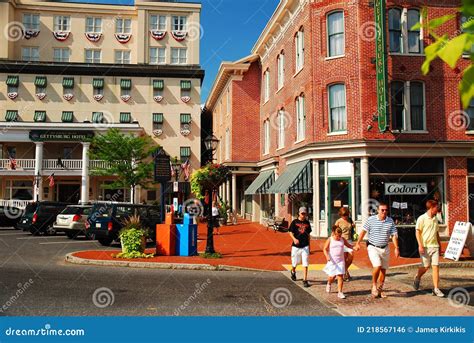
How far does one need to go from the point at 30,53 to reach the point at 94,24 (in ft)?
21.4

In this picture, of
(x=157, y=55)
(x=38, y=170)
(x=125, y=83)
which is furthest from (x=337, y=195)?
(x=157, y=55)

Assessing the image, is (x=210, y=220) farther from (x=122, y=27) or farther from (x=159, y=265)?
(x=122, y=27)

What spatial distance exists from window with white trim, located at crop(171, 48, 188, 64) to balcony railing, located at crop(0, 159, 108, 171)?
1256cm

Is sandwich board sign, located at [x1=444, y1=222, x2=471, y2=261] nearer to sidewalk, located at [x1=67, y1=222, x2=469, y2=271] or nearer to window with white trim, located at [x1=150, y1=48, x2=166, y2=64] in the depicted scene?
sidewalk, located at [x1=67, y1=222, x2=469, y2=271]

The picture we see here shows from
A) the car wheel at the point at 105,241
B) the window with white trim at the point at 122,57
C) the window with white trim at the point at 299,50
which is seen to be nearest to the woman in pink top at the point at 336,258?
the car wheel at the point at 105,241

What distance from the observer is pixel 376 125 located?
17.9m

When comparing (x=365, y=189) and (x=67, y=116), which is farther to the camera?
(x=67, y=116)

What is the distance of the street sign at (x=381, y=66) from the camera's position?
17188 millimetres

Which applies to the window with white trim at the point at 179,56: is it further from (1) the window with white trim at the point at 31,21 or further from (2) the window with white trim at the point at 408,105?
(2) the window with white trim at the point at 408,105

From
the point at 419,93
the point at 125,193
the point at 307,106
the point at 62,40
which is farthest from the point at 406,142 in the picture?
the point at 62,40

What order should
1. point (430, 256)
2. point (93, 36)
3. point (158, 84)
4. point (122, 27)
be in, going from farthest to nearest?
1. point (122, 27)
2. point (93, 36)
3. point (158, 84)
4. point (430, 256)

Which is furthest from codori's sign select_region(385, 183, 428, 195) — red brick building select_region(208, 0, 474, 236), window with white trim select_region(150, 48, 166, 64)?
window with white trim select_region(150, 48, 166, 64)

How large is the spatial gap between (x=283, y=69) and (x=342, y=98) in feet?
23.2

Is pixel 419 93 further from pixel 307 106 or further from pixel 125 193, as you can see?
pixel 125 193
